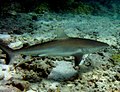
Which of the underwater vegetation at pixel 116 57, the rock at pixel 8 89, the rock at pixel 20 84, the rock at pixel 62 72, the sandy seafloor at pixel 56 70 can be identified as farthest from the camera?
the underwater vegetation at pixel 116 57

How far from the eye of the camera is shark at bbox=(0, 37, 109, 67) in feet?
12.7

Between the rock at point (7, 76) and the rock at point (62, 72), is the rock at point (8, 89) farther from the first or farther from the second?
the rock at point (62, 72)

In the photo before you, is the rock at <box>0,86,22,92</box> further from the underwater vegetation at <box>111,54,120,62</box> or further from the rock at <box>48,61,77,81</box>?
→ the underwater vegetation at <box>111,54,120,62</box>

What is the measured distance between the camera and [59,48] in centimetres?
406

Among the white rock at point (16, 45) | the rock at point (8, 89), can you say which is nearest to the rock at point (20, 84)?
the rock at point (8, 89)

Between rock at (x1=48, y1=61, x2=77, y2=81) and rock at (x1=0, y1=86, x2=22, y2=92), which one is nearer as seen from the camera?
rock at (x1=0, y1=86, x2=22, y2=92)

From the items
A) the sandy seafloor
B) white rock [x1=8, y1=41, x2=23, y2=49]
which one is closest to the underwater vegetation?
the sandy seafloor

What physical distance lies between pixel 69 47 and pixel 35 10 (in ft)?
17.3

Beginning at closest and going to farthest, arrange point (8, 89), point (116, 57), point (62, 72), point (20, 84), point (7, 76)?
1. point (8, 89)
2. point (20, 84)
3. point (7, 76)
4. point (62, 72)
5. point (116, 57)

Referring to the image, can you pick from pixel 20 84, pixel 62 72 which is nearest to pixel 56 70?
pixel 62 72

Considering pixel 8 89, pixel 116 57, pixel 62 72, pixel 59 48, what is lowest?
pixel 116 57

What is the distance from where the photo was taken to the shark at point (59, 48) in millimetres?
3871

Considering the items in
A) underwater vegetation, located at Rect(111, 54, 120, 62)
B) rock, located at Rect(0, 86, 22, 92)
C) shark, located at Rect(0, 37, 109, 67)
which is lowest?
underwater vegetation, located at Rect(111, 54, 120, 62)

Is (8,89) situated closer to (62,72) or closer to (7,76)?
(7,76)
